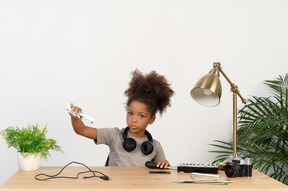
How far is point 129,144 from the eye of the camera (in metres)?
2.44

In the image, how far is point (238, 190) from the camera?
5.45 feet

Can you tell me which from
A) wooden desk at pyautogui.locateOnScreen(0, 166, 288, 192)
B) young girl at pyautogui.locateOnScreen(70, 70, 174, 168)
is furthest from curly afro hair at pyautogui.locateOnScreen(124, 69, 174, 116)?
wooden desk at pyautogui.locateOnScreen(0, 166, 288, 192)

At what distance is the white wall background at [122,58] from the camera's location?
11.6 ft

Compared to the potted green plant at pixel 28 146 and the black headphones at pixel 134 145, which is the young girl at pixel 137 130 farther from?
the potted green plant at pixel 28 146

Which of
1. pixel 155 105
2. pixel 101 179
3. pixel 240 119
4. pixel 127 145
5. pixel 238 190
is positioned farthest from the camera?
pixel 240 119

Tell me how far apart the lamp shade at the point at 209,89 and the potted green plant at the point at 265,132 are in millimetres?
925

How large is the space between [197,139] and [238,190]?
2.09m

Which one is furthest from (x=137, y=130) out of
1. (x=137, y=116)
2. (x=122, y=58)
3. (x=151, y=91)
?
(x=122, y=58)

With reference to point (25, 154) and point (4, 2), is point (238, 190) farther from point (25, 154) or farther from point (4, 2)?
point (4, 2)

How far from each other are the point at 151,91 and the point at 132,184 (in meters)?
1.03

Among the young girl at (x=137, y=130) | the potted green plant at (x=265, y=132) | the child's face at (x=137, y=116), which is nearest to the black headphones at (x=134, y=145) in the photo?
the young girl at (x=137, y=130)

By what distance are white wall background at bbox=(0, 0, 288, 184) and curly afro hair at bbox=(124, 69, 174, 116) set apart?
965 millimetres

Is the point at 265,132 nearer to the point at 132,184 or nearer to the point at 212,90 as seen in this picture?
the point at 212,90

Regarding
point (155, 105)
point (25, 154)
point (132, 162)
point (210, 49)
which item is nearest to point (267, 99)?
point (210, 49)
